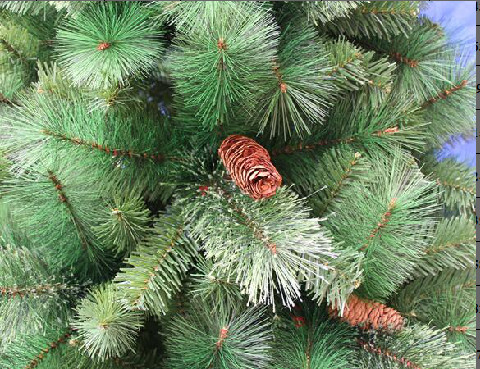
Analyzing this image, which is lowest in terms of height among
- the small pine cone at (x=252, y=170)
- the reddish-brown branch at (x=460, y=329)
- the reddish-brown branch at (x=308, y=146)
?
the reddish-brown branch at (x=460, y=329)

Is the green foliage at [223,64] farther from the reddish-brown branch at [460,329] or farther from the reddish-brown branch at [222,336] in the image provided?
the reddish-brown branch at [460,329]

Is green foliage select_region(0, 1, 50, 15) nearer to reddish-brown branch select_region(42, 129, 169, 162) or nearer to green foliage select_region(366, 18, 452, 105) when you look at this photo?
reddish-brown branch select_region(42, 129, 169, 162)

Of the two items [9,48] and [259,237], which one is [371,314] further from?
[9,48]

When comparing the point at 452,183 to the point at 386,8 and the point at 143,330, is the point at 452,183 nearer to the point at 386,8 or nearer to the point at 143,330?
the point at 386,8

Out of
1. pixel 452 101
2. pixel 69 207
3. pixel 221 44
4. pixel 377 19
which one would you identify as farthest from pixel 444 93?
pixel 69 207

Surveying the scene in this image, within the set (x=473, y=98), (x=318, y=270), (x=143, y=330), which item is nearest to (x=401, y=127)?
(x=473, y=98)

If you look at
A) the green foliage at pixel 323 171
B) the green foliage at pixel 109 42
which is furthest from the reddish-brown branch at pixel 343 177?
the green foliage at pixel 109 42
